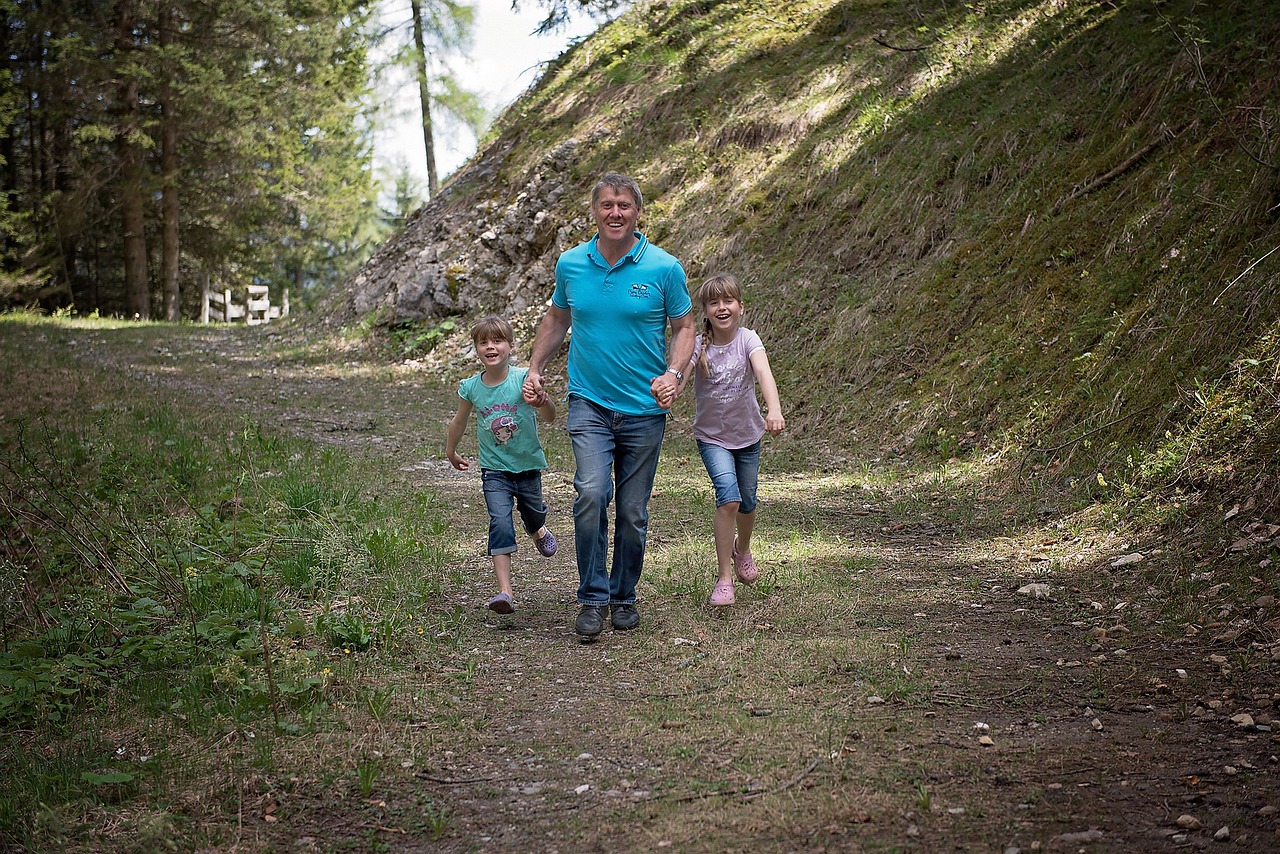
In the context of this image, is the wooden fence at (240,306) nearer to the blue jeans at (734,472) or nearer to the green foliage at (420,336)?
the green foliage at (420,336)

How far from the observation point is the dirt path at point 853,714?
322cm

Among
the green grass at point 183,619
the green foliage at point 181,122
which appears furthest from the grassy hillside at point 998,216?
the green foliage at point 181,122

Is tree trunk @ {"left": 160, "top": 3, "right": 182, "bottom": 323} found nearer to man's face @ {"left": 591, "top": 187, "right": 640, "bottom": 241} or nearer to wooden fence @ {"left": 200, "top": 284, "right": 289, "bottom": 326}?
wooden fence @ {"left": 200, "top": 284, "right": 289, "bottom": 326}

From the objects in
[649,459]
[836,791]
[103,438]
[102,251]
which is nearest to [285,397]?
[103,438]

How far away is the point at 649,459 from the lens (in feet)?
17.5

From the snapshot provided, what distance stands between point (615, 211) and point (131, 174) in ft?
96.4

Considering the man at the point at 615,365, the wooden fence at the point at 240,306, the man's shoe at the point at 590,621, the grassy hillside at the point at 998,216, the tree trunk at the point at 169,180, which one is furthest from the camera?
the wooden fence at the point at 240,306

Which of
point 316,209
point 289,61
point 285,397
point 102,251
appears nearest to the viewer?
point 285,397

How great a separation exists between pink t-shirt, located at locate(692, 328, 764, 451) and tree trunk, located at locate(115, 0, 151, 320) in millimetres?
26999

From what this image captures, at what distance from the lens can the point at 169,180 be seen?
29.1 m

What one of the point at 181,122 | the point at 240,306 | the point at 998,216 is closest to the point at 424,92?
the point at 181,122

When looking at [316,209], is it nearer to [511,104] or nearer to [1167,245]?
[511,104]

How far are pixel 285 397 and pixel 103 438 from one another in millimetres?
5240

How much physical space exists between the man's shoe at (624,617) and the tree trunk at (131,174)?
90.0ft
